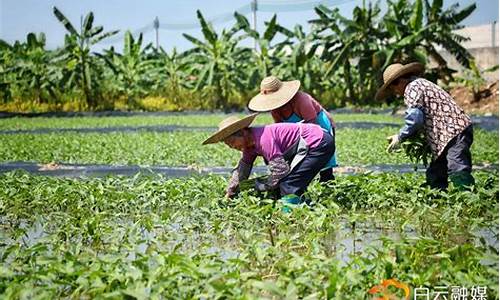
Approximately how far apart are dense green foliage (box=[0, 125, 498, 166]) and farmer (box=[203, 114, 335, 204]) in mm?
1577

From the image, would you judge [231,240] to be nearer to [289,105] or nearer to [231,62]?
[289,105]

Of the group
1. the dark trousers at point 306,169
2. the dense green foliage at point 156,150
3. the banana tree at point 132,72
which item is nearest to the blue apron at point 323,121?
the dark trousers at point 306,169

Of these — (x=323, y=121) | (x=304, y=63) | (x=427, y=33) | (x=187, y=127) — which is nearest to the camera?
(x=323, y=121)

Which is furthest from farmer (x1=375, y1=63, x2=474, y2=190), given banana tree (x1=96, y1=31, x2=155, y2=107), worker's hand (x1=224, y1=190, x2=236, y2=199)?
banana tree (x1=96, y1=31, x2=155, y2=107)

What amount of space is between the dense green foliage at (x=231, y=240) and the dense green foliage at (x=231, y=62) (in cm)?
531

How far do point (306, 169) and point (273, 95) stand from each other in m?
0.46

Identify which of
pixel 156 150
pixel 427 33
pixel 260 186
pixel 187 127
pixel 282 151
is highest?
pixel 427 33

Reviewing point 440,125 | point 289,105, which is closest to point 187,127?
point 289,105

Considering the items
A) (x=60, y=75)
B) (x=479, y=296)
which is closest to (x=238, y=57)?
(x=60, y=75)

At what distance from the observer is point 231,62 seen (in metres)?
13.6

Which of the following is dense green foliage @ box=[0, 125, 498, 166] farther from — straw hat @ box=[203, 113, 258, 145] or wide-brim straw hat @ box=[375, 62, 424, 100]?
straw hat @ box=[203, 113, 258, 145]

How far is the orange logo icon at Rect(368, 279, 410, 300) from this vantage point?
77.4 inches

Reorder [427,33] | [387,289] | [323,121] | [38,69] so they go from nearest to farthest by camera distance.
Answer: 1. [387,289]
2. [323,121]
3. [427,33]
4. [38,69]

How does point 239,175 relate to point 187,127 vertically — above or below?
above
